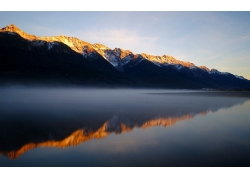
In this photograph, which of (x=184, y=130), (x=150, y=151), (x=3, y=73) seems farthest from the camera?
(x=3, y=73)

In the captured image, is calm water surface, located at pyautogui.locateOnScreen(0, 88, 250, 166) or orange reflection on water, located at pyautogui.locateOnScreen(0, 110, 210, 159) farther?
orange reflection on water, located at pyautogui.locateOnScreen(0, 110, 210, 159)

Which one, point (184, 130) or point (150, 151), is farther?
point (184, 130)

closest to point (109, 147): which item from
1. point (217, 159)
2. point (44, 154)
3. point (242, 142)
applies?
point (44, 154)

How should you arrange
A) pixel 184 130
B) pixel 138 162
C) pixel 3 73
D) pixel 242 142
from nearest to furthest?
pixel 138 162 < pixel 242 142 < pixel 184 130 < pixel 3 73

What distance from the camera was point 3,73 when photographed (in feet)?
506

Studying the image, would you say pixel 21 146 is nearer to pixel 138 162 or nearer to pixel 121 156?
pixel 121 156

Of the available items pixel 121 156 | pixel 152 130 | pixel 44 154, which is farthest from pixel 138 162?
pixel 152 130

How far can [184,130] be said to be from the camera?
1530cm

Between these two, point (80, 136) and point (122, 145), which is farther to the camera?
point (80, 136)

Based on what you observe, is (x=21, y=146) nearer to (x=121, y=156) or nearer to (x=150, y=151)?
(x=121, y=156)

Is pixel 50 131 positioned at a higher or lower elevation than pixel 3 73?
lower

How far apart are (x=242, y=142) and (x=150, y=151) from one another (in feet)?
20.3

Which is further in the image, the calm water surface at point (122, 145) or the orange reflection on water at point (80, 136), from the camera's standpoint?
the orange reflection on water at point (80, 136)

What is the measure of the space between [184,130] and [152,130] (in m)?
2.55
